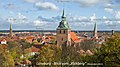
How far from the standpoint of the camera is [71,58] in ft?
128

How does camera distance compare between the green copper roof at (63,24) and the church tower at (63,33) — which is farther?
the green copper roof at (63,24)

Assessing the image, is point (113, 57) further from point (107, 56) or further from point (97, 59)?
point (97, 59)

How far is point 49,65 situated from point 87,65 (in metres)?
5.55

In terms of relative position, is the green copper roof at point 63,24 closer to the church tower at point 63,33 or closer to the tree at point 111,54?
the church tower at point 63,33

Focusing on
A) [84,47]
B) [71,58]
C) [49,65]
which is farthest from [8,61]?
[84,47]

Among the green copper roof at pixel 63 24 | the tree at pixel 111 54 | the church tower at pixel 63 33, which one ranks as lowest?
the church tower at pixel 63 33

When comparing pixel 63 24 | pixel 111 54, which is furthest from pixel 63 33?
pixel 111 54

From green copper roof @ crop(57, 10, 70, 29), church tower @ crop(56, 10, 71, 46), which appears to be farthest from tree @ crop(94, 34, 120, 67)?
green copper roof @ crop(57, 10, 70, 29)

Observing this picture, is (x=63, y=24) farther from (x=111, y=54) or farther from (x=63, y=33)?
(x=111, y=54)

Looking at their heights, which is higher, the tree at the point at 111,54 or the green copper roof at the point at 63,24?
the tree at the point at 111,54

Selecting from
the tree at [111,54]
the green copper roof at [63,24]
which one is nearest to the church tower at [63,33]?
the green copper roof at [63,24]

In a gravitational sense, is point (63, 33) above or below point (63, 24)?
below

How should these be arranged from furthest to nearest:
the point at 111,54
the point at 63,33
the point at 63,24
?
the point at 63,24 < the point at 63,33 < the point at 111,54

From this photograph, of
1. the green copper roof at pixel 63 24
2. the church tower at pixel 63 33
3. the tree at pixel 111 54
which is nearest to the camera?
the tree at pixel 111 54
